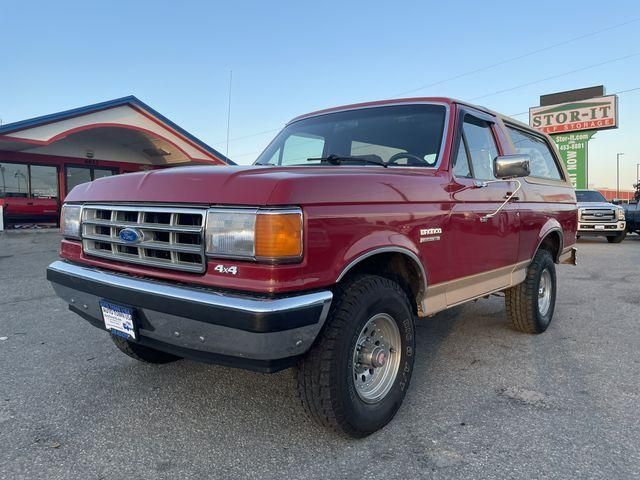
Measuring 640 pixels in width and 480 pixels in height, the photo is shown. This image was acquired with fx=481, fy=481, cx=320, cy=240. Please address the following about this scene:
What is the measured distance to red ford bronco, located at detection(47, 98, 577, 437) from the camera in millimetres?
2137

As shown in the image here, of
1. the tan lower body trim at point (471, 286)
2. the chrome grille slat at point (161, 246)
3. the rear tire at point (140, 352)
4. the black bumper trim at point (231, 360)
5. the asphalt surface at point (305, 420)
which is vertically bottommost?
the asphalt surface at point (305, 420)

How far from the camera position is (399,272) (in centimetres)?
296

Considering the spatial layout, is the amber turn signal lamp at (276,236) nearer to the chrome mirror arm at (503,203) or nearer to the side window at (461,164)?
the side window at (461,164)

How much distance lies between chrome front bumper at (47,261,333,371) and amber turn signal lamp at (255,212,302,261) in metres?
0.19

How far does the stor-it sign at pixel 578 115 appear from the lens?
26.7 metres

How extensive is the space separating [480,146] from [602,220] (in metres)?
14.3

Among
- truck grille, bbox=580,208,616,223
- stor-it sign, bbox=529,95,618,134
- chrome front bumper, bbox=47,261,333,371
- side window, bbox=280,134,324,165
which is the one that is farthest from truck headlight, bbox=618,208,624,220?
chrome front bumper, bbox=47,261,333,371

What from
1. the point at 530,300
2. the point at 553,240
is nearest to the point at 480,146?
the point at 530,300

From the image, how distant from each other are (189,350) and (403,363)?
1.25 m

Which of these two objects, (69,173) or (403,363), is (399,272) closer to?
(403,363)

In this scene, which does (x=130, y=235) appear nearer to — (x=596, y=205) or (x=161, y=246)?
(x=161, y=246)

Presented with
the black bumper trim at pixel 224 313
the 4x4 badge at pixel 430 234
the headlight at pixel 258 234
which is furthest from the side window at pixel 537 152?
the black bumper trim at pixel 224 313

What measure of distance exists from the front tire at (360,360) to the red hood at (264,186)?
49cm

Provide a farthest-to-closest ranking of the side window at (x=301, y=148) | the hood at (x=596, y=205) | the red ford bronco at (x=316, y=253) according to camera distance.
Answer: the hood at (x=596, y=205)
the side window at (x=301, y=148)
the red ford bronco at (x=316, y=253)
